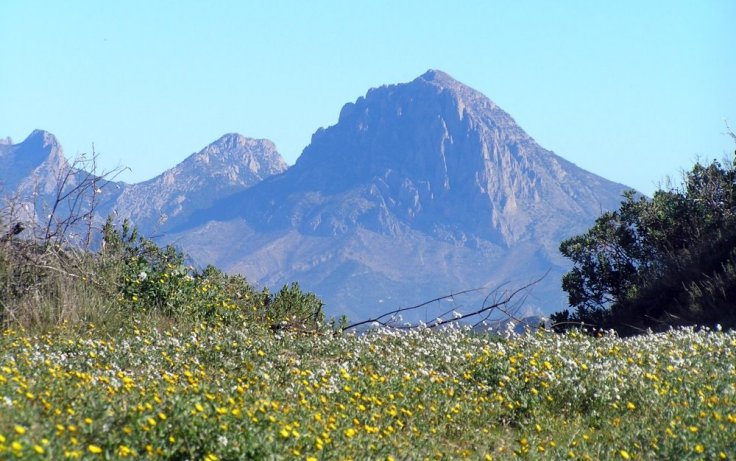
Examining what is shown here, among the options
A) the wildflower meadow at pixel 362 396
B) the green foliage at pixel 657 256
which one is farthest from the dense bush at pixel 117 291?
the green foliage at pixel 657 256

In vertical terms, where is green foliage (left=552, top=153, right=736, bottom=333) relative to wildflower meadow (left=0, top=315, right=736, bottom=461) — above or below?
above

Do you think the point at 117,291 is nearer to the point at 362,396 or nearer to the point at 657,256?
the point at 362,396

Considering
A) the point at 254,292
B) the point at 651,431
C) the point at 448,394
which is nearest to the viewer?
the point at 651,431

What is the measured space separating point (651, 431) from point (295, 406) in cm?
268

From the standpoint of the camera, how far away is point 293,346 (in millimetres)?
10414

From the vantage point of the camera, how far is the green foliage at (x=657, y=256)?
57.2ft

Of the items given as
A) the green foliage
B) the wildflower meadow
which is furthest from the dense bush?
the green foliage

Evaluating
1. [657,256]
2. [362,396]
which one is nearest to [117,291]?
[362,396]

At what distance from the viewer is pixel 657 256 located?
22.1 metres

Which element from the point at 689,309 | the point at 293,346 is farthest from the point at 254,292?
the point at 689,309

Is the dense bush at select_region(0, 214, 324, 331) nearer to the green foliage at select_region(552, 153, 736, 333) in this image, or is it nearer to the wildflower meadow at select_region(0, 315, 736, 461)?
the wildflower meadow at select_region(0, 315, 736, 461)

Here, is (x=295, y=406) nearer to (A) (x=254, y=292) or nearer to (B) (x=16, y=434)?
(B) (x=16, y=434)

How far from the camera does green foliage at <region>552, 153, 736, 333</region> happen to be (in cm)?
1744

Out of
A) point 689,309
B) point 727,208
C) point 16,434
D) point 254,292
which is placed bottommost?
point 16,434
